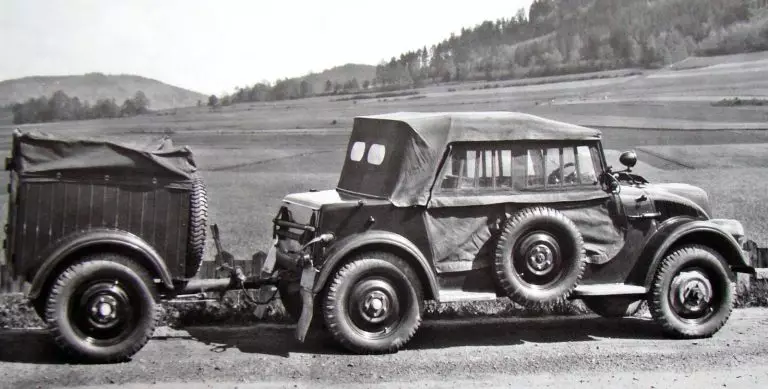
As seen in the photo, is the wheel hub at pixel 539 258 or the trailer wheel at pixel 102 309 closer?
the trailer wheel at pixel 102 309

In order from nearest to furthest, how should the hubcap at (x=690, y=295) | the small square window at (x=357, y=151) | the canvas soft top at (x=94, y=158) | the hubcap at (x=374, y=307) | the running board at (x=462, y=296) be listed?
the canvas soft top at (x=94, y=158) < the hubcap at (x=374, y=307) < the running board at (x=462, y=296) < the hubcap at (x=690, y=295) < the small square window at (x=357, y=151)

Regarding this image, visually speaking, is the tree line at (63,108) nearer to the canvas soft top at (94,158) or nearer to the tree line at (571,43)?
the tree line at (571,43)

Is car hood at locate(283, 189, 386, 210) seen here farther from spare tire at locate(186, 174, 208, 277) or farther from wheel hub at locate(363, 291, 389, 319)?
spare tire at locate(186, 174, 208, 277)

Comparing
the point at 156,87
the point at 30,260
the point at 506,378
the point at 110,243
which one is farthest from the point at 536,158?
the point at 156,87

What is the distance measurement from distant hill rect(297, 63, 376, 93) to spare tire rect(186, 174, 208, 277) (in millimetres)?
5973

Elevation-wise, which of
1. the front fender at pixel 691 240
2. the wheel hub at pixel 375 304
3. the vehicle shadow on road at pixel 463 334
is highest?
the front fender at pixel 691 240

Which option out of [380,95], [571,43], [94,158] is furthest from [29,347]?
[571,43]

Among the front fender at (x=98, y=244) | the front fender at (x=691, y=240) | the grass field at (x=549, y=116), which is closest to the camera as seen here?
the front fender at (x=98, y=244)

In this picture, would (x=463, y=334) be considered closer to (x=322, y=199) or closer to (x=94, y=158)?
(x=322, y=199)

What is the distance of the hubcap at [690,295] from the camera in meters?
7.86

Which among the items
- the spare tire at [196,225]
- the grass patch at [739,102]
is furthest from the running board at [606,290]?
the grass patch at [739,102]

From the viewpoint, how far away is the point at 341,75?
13.1 meters

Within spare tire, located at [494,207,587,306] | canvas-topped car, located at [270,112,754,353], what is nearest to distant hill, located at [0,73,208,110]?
canvas-topped car, located at [270,112,754,353]

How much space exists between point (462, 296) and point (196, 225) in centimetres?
232
